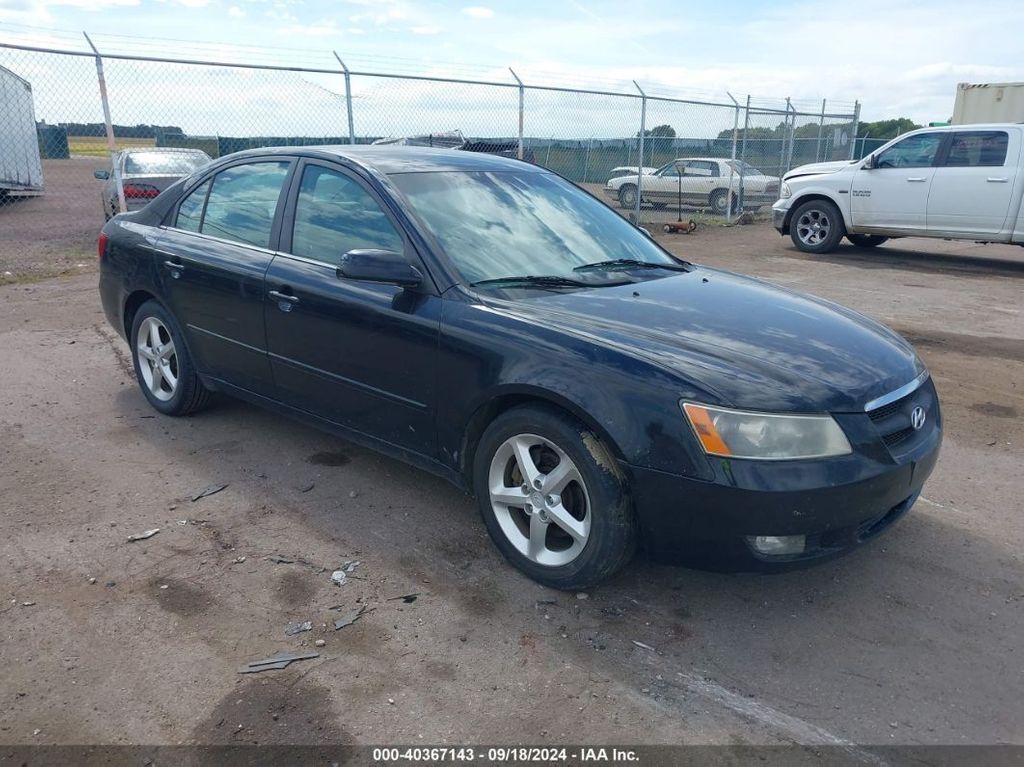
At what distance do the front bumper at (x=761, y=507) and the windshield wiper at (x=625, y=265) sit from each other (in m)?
1.33

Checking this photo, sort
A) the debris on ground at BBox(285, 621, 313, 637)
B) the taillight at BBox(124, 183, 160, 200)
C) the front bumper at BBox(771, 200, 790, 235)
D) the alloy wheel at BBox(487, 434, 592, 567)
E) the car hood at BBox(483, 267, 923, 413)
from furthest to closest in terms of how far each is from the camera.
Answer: the front bumper at BBox(771, 200, 790, 235), the taillight at BBox(124, 183, 160, 200), the alloy wheel at BBox(487, 434, 592, 567), the debris on ground at BBox(285, 621, 313, 637), the car hood at BBox(483, 267, 923, 413)

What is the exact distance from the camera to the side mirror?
11.0ft

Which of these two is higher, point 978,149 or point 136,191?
point 978,149

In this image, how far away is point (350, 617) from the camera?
120 inches

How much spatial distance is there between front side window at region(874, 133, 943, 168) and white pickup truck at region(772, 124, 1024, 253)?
0.01 metres

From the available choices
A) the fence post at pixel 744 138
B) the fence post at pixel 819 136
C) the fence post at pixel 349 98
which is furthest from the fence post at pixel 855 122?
the fence post at pixel 349 98

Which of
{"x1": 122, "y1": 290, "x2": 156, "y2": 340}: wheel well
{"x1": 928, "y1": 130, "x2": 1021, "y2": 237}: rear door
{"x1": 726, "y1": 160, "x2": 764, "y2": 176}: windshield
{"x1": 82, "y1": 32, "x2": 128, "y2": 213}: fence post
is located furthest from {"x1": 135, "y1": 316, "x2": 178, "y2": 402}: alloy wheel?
{"x1": 726, "y1": 160, "x2": 764, "y2": 176}: windshield

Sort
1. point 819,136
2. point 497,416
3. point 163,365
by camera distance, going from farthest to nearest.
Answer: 1. point 819,136
2. point 163,365
3. point 497,416

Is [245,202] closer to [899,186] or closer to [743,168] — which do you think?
[899,186]

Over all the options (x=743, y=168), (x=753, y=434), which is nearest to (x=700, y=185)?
(x=743, y=168)

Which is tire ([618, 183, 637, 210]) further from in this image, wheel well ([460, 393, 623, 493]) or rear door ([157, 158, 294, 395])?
wheel well ([460, 393, 623, 493])

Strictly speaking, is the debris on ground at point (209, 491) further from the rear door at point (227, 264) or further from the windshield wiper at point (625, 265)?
the windshield wiper at point (625, 265)

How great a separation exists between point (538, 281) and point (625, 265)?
2.15ft

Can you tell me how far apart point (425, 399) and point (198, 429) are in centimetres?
208
